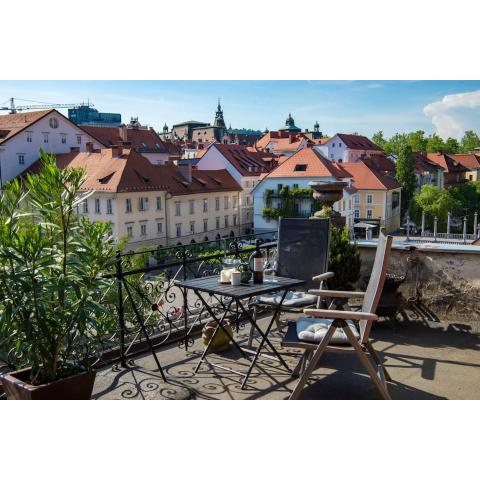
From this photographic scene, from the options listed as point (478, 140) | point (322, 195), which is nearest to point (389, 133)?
point (478, 140)

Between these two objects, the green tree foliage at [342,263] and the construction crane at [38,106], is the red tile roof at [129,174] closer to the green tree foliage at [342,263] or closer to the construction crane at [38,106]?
the construction crane at [38,106]

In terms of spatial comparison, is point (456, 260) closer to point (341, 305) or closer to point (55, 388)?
point (341, 305)

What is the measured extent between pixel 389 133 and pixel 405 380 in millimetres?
87311

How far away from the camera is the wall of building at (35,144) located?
1303 inches

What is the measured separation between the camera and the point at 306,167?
41.0 metres

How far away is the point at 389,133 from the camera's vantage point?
3383 inches

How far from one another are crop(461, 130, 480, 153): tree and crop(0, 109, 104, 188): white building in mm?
74286

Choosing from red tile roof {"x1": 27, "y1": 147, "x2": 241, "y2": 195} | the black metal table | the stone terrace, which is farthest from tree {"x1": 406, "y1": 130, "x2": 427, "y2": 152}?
the black metal table

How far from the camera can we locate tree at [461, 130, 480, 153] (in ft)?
304

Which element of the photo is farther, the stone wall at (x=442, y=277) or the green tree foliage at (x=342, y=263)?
the green tree foliage at (x=342, y=263)

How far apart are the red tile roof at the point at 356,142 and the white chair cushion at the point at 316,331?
213 ft

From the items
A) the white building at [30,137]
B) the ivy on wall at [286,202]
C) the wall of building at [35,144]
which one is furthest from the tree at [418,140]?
the white building at [30,137]

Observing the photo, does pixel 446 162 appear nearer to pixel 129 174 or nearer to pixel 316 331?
pixel 129 174

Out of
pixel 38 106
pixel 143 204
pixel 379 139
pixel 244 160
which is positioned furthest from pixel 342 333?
pixel 379 139
